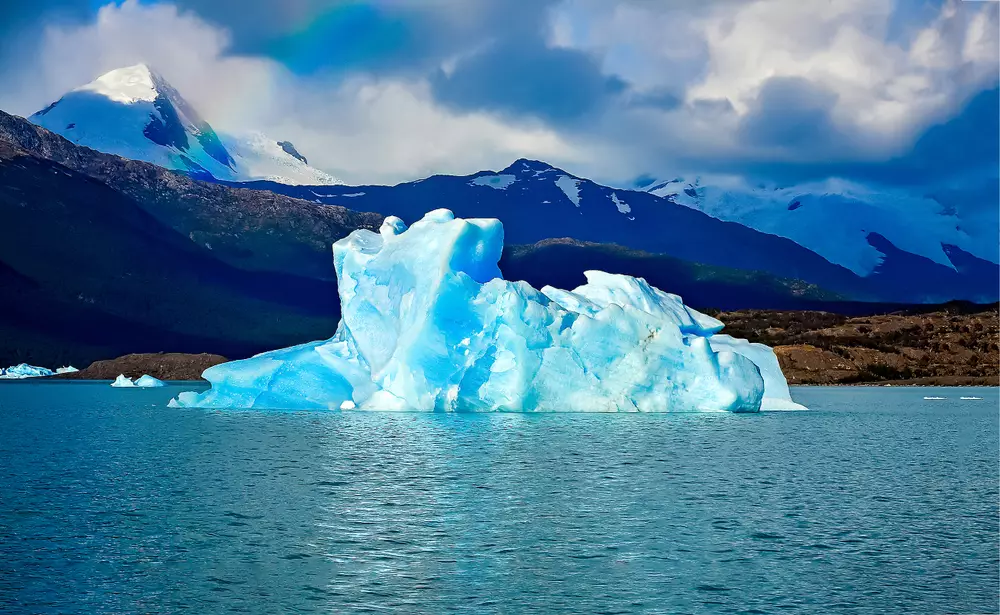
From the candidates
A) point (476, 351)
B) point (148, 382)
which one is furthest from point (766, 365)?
point (148, 382)

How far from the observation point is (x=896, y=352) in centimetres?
14925

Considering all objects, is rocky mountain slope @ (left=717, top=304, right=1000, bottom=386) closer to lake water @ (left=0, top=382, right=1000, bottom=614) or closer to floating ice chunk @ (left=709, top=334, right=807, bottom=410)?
floating ice chunk @ (left=709, top=334, right=807, bottom=410)

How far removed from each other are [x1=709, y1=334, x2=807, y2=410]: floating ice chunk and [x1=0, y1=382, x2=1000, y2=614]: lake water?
15.6 metres

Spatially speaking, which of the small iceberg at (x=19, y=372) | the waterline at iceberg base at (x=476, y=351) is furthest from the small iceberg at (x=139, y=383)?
the waterline at iceberg base at (x=476, y=351)

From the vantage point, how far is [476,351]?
47.6 meters

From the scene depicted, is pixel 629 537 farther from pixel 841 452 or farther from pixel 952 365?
pixel 952 365

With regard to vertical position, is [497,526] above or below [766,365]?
below

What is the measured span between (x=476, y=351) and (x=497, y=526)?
27.5 metres

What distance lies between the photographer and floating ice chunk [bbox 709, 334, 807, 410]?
56188 mm

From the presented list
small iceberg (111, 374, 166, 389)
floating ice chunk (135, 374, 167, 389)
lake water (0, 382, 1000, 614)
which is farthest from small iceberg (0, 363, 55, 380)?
lake water (0, 382, 1000, 614)

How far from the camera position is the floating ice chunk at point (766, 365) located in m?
56.2

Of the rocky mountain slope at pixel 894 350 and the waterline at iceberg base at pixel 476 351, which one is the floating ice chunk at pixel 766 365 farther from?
the rocky mountain slope at pixel 894 350

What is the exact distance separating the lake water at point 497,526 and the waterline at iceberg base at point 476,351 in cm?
793

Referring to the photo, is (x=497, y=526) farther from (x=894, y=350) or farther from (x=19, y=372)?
(x=19, y=372)
